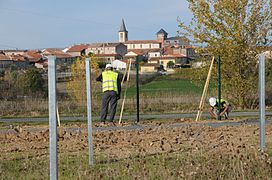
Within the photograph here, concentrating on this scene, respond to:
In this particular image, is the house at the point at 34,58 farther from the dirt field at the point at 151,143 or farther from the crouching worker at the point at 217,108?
the dirt field at the point at 151,143

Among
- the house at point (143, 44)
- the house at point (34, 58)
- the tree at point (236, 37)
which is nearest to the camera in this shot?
the tree at point (236, 37)

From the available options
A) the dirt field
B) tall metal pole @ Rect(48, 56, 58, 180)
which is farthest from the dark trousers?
tall metal pole @ Rect(48, 56, 58, 180)

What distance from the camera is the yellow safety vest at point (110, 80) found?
14.9 meters

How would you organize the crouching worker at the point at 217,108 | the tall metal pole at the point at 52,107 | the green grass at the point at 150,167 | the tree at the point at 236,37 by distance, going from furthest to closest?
the tree at the point at 236,37 < the crouching worker at the point at 217,108 < the green grass at the point at 150,167 < the tall metal pole at the point at 52,107

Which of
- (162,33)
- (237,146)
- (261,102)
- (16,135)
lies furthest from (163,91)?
(162,33)

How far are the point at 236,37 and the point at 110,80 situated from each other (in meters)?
9.35

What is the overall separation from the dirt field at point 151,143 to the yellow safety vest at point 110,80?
9.30ft

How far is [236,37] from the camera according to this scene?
887 inches

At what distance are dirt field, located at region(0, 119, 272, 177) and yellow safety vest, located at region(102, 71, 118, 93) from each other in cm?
283

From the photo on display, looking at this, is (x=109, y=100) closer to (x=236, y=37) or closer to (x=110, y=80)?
(x=110, y=80)

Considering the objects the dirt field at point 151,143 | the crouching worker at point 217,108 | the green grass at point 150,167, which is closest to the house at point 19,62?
the crouching worker at point 217,108

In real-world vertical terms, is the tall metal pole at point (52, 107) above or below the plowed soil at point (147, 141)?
above

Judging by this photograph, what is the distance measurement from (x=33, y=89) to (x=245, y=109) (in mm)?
9356

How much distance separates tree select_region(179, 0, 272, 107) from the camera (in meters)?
22.5
